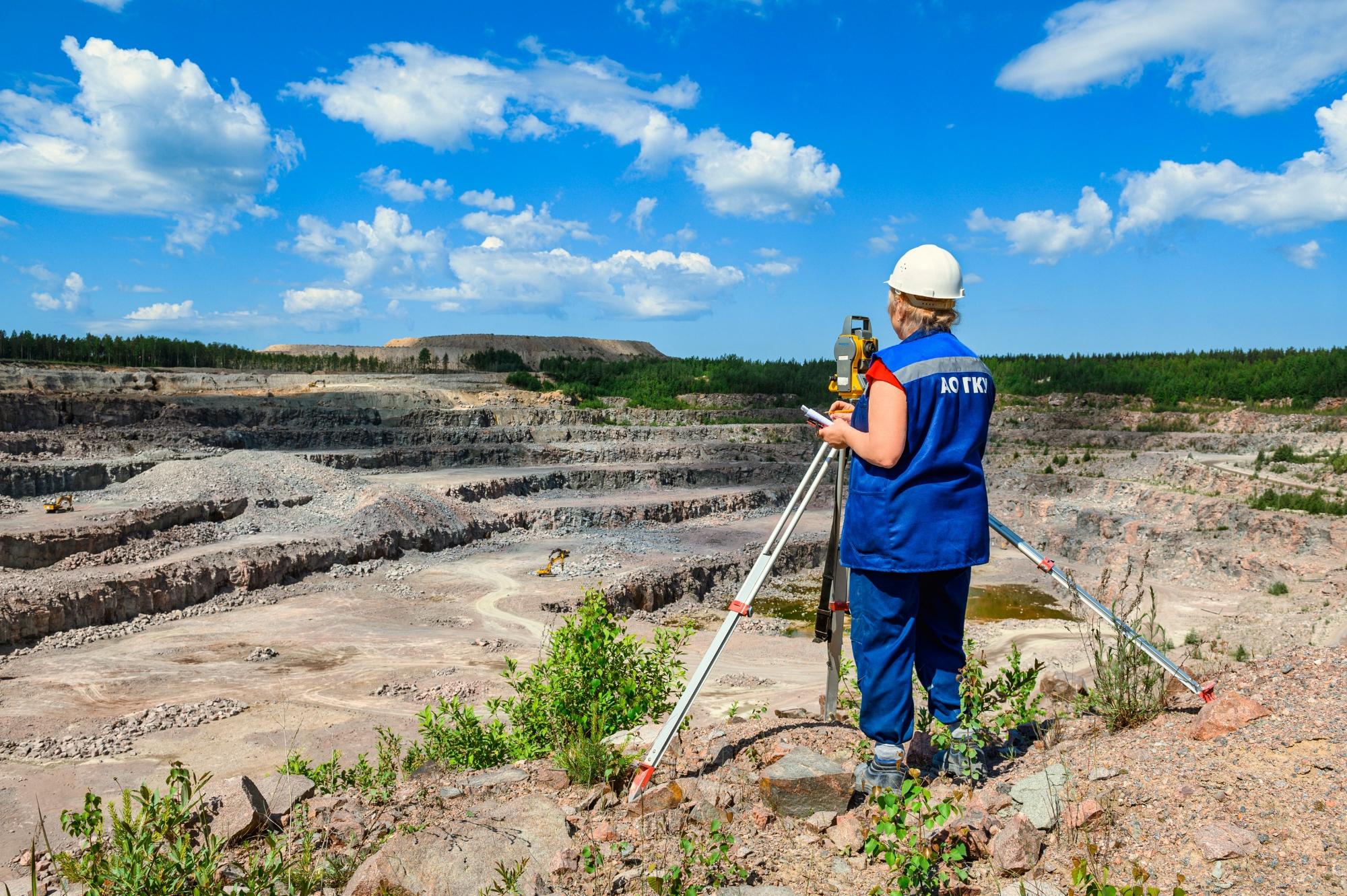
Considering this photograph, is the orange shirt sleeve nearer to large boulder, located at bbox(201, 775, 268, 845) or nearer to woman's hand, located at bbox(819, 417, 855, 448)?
woman's hand, located at bbox(819, 417, 855, 448)

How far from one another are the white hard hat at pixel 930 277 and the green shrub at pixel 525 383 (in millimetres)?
54991

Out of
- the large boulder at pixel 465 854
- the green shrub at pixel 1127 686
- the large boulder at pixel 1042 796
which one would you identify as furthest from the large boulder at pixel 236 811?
the green shrub at pixel 1127 686

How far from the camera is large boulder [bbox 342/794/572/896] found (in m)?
3.36

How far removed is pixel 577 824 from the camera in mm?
3781

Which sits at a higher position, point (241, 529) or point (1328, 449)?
point (1328, 449)

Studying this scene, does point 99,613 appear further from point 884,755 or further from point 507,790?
→ point 884,755

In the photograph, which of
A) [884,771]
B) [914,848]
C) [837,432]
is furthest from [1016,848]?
[837,432]

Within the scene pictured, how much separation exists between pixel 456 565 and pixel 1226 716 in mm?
19862

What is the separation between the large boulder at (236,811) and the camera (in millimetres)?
4453

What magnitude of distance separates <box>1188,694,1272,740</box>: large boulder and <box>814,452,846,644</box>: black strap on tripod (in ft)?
5.63

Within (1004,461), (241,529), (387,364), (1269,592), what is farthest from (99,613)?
(387,364)

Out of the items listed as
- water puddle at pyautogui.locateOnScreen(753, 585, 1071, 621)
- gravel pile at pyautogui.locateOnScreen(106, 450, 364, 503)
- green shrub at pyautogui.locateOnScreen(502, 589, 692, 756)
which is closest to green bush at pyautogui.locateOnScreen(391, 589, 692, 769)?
green shrub at pyautogui.locateOnScreen(502, 589, 692, 756)

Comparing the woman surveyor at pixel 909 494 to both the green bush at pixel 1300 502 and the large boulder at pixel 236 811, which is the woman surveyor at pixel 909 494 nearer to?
the large boulder at pixel 236 811

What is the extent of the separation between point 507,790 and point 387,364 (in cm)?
7297
